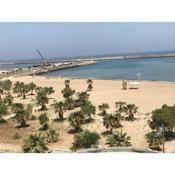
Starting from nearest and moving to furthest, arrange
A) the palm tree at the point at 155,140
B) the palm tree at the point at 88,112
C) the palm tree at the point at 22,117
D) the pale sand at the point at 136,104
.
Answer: the palm tree at the point at 155,140
the pale sand at the point at 136,104
the palm tree at the point at 88,112
the palm tree at the point at 22,117

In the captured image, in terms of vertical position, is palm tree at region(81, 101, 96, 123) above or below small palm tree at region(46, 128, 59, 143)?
above

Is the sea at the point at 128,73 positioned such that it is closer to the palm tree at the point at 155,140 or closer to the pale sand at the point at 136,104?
the pale sand at the point at 136,104

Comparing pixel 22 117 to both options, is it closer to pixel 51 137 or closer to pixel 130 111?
pixel 51 137

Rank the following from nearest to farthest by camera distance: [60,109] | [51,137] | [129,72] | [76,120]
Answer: [51,137]
[76,120]
[60,109]
[129,72]

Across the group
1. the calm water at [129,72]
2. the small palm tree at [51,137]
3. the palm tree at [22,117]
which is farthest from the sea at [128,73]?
the small palm tree at [51,137]

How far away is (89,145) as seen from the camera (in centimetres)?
1675

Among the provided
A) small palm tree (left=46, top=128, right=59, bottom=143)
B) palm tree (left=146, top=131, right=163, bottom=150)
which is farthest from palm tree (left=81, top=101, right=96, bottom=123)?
palm tree (left=146, top=131, right=163, bottom=150)

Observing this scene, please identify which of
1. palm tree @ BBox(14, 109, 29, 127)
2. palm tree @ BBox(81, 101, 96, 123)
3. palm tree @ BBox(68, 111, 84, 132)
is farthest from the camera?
palm tree @ BBox(14, 109, 29, 127)

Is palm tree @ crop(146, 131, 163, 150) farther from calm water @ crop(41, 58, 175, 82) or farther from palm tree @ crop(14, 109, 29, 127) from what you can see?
calm water @ crop(41, 58, 175, 82)

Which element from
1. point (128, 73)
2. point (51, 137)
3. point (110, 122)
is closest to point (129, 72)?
point (128, 73)
